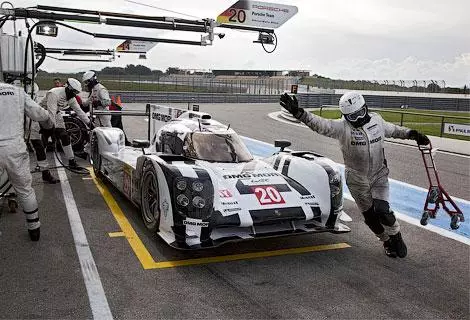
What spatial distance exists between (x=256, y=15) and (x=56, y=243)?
18.6 metres

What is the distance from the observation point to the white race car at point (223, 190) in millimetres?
4613

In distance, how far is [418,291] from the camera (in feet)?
13.7

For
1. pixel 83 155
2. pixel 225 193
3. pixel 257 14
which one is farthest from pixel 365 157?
pixel 257 14

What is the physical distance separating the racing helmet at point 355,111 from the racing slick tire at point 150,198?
225cm

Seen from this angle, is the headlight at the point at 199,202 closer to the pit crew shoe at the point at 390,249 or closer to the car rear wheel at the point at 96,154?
the pit crew shoe at the point at 390,249

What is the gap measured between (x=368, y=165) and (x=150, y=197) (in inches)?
A: 99.4

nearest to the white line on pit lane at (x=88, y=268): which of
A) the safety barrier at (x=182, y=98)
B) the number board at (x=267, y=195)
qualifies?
the number board at (x=267, y=195)

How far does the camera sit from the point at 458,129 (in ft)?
52.0

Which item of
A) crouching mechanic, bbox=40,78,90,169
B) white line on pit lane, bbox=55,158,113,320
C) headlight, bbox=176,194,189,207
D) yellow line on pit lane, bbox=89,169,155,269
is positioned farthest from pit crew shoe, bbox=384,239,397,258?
crouching mechanic, bbox=40,78,90,169

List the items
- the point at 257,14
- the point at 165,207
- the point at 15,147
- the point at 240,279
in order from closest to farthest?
the point at 240,279 < the point at 165,207 < the point at 15,147 < the point at 257,14

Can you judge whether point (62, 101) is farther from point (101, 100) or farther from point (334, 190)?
point (334, 190)

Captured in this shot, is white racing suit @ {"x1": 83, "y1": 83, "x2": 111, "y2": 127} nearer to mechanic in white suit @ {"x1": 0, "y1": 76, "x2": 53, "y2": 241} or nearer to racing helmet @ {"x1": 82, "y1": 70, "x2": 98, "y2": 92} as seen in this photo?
racing helmet @ {"x1": 82, "y1": 70, "x2": 98, "y2": 92}

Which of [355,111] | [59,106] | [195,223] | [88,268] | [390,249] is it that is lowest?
[88,268]

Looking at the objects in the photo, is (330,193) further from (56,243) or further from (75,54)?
(75,54)
